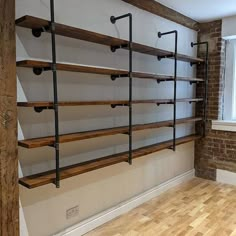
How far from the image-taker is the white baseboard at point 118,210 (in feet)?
7.74

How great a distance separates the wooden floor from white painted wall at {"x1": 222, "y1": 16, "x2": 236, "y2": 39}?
220 cm

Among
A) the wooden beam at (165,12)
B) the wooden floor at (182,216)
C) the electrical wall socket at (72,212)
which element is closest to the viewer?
the electrical wall socket at (72,212)

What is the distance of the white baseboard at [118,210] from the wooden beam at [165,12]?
2.22 m

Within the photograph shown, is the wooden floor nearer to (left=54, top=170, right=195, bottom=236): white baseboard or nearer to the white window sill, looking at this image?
(left=54, top=170, right=195, bottom=236): white baseboard

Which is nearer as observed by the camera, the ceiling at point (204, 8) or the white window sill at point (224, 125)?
the ceiling at point (204, 8)

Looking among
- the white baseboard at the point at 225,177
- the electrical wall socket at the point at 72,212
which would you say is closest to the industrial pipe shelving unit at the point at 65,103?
the electrical wall socket at the point at 72,212

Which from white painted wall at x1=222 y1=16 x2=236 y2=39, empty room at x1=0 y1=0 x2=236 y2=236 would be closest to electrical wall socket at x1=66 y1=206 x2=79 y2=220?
empty room at x1=0 y1=0 x2=236 y2=236

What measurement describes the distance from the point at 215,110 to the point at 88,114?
7.52 feet

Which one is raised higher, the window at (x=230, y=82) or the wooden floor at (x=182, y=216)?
the window at (x=230, y=82)

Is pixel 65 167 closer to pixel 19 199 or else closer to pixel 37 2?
pixel 19 199

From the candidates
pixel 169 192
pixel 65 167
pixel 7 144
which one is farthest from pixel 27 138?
pixel 169 192

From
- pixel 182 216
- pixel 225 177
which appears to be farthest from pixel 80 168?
pixel 225 177

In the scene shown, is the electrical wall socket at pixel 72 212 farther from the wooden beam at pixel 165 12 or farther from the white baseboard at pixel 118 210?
the wooden beam at pixel 165 12

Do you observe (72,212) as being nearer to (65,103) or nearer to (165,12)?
(65,103)
